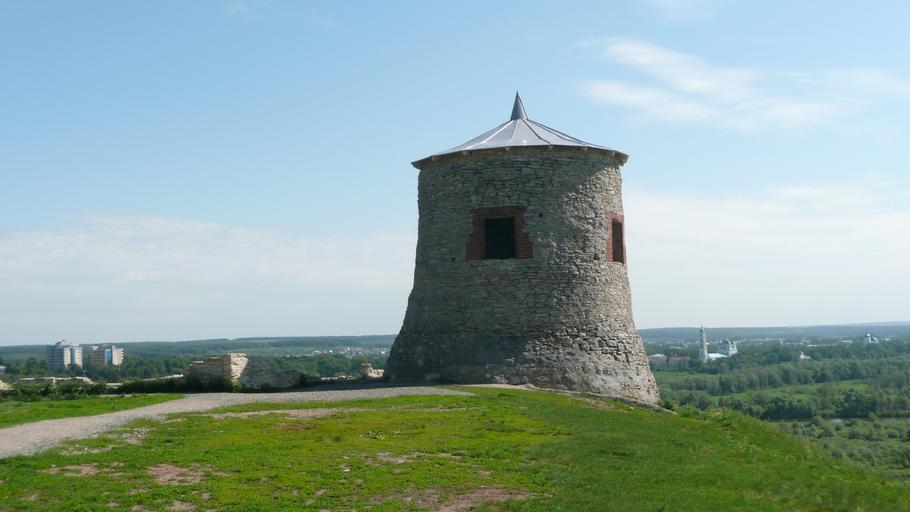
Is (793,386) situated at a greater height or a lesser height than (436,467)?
lesser

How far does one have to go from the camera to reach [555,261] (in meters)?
22.9

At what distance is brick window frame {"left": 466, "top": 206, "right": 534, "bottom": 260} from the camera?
2283 cm

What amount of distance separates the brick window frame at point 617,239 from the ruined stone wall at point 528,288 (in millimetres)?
282

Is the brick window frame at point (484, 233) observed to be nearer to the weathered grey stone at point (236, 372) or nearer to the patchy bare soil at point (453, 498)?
the weathered grey stone at point (236, 372)

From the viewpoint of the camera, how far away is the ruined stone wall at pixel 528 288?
22.4 m

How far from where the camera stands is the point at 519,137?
2442cm

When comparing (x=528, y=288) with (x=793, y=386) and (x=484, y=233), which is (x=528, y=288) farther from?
(x=793, y=386)

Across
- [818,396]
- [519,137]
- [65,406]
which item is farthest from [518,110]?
[818,396]

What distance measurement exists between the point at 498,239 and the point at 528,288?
165cm

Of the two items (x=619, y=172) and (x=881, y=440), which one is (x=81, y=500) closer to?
(x=619, y=172)

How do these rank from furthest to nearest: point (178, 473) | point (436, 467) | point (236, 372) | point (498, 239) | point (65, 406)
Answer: point (498, 239) < point (236, 372) < point (65, 406) < point (436, 467) < point (178, 473)

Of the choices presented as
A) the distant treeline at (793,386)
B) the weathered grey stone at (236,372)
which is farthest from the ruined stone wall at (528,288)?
the distant treeline at (793,386)

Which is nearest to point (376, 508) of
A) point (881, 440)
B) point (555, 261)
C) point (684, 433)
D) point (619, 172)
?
point (684, 433)

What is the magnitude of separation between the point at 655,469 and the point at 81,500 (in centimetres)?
745
